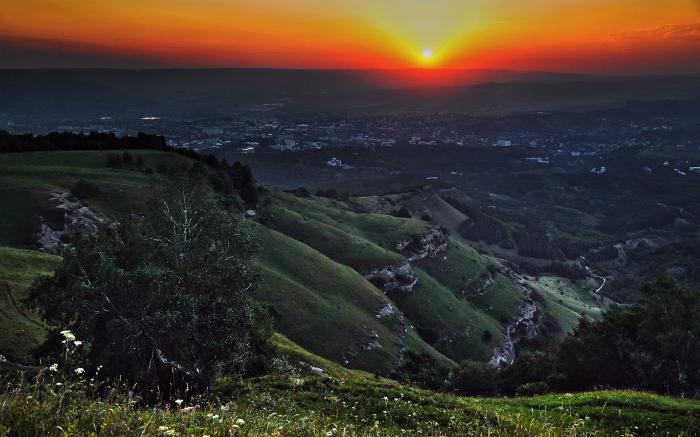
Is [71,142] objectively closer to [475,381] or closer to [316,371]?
[316,371]

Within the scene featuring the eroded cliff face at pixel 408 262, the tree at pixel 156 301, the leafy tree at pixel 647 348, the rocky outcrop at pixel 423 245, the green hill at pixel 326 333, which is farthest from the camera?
the rocky outcrop at pixel 423 245

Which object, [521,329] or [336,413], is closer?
[336,413]

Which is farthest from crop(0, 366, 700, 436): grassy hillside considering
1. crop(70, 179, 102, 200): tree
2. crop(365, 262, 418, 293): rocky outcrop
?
crop(365, 262, 418, 293): rocky outcrop

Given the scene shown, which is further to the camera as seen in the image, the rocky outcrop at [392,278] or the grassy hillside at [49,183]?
the rocky outcrop at [392,278]

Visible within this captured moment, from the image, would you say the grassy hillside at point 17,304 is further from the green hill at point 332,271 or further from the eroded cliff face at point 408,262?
the eroded cliff face at point 408,262

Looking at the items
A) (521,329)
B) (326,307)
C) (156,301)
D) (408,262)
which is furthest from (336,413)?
(521,329)

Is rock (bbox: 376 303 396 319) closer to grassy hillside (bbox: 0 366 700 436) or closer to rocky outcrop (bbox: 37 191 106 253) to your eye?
rocky outcrop (bbox: 37 191 106 253)

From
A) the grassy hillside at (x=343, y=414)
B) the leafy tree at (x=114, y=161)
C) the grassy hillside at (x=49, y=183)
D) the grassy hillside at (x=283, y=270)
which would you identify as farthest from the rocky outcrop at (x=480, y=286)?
the grassy hillside at (x=343, y=414)
